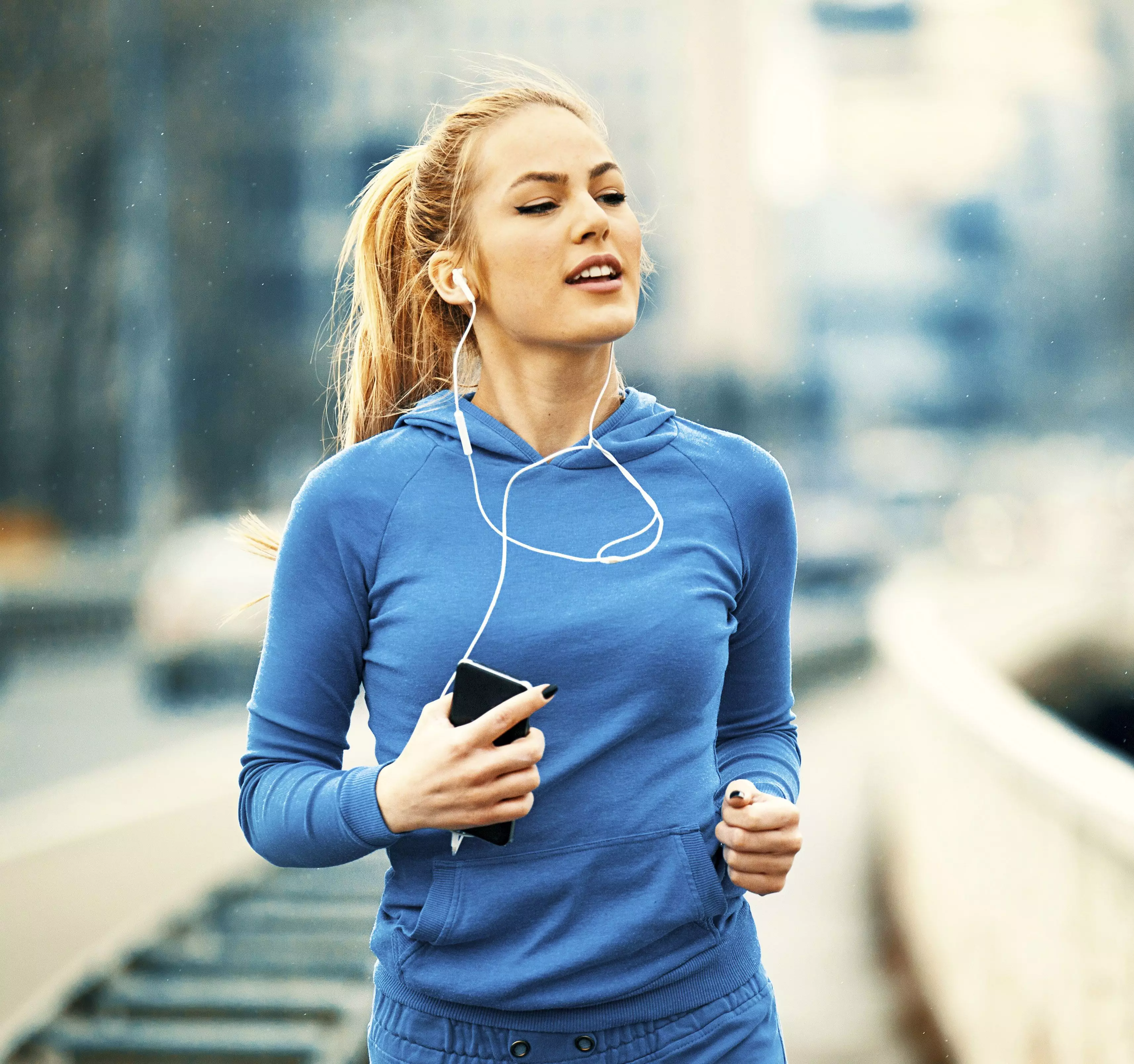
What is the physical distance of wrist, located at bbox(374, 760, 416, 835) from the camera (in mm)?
1052

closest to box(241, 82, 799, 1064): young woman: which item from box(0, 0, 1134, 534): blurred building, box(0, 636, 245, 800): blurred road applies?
box(0, 0, 1134, 534): blurred building

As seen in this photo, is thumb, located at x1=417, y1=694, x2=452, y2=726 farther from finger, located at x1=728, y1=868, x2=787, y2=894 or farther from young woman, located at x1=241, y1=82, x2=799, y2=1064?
finger, located at x1=728, y1=868, x2=787, y2=894

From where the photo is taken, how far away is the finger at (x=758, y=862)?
1118mm

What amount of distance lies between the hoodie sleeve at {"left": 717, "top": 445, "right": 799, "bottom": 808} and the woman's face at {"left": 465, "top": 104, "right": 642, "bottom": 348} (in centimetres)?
20

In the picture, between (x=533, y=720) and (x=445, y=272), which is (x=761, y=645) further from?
(x=445, y=272)

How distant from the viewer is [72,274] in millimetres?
23547

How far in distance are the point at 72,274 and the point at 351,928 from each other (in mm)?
22121

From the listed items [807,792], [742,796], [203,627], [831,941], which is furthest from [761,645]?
[203,627]

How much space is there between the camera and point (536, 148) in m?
1.24

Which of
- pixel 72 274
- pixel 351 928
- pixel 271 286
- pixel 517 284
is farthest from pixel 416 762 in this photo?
pixel 271 286

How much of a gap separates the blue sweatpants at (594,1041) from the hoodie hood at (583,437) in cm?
48

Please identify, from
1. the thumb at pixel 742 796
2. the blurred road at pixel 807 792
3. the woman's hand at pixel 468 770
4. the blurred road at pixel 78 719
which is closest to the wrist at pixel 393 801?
the woman's hand at pixel 468 770

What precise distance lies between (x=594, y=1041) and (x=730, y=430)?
74 centimetres

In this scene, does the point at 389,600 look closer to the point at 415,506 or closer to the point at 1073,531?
the point at 415,506
